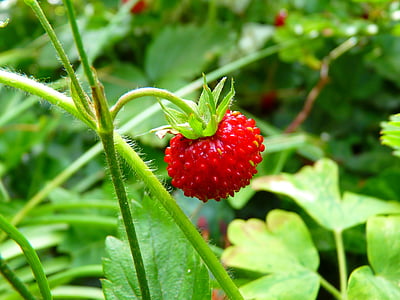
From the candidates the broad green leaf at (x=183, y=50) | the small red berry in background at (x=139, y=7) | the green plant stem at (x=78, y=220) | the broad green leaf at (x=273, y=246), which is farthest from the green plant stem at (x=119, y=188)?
the small red berry in background at (x=139, y=7)

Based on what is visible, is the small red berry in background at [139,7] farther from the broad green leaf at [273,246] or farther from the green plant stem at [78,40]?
the green plant stem at [78,40]

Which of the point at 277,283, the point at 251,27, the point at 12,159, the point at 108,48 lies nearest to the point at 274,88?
the point at 251,27

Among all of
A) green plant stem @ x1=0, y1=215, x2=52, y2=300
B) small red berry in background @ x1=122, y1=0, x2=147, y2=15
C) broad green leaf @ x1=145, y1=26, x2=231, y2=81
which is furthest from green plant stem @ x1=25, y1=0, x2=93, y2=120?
small red berry in background @ x1=122, y1=0, x2=147, y2=15

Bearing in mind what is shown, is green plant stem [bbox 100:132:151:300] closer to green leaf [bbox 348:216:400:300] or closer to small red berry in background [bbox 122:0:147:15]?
green leaf [bbox 348:216:400:300]

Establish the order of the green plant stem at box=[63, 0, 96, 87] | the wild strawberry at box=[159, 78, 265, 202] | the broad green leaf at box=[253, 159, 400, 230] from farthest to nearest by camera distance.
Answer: the broad green leaf at box=[253, 159, 400, 230] → the wild strawberry at box=[159, 78, 265, 202] → the green plant stem at box=[63, 0, 96, 87]

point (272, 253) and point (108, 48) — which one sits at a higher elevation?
point (108, 48)

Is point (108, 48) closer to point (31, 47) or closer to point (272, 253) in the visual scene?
point (31, 47)
